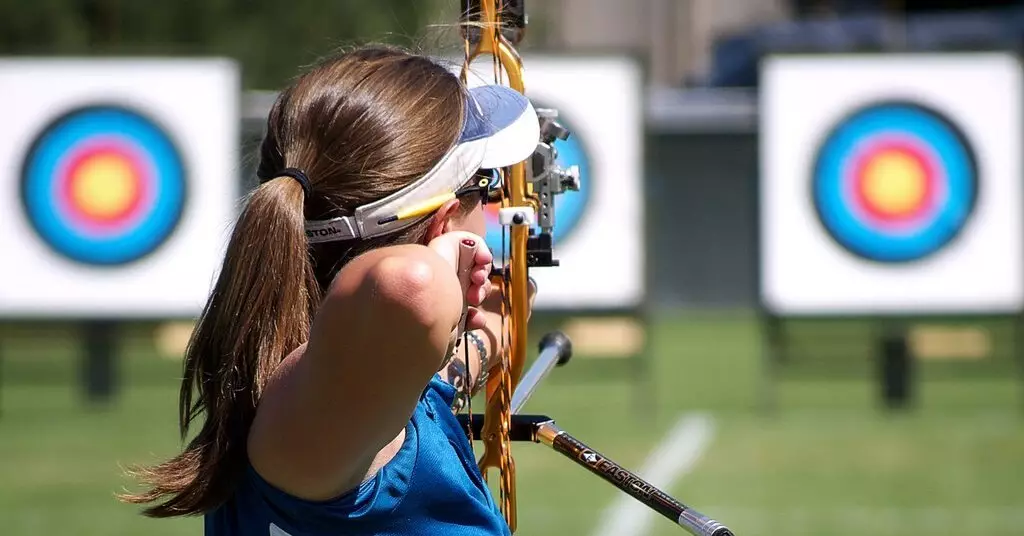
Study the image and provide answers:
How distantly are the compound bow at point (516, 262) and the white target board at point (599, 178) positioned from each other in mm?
6873

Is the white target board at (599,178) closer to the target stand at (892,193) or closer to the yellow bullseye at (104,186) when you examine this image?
the target stand at (892,193)

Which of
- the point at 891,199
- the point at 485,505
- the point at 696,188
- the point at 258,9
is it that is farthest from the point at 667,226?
the point at 485,505

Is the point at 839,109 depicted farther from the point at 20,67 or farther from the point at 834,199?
the point at 20,67

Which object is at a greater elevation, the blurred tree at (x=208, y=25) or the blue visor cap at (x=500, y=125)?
the blue visor cap at (x=500, y=125)

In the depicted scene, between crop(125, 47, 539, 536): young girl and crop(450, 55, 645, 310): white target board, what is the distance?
23.2 ft

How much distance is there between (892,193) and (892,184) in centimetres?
5

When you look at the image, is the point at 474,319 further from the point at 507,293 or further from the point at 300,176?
the point at 300,176

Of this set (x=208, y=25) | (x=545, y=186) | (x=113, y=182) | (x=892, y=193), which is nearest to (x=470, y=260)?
(x=545, y=186)

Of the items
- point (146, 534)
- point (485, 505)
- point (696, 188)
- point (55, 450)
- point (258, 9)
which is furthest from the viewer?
point (696, 188)

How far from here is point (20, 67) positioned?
28.5 feet

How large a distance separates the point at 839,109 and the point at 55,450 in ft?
15.5

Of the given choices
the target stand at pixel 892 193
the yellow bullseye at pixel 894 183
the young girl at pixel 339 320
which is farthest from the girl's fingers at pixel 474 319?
the yellow bullseye at pixel 894 183

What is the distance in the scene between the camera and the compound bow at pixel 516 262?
4.74ft

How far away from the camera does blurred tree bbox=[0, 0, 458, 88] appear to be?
12875 mm
